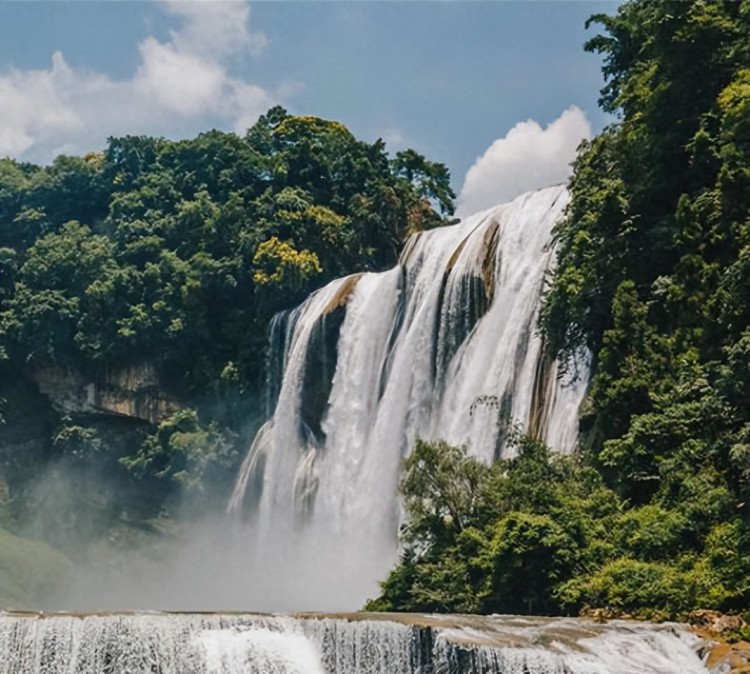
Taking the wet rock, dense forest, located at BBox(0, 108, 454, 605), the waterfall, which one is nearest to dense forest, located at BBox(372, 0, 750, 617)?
the wet rock

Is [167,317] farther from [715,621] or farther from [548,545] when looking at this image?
[715,621]

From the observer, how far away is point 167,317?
135ft

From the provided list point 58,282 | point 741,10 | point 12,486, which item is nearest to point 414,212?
point 58,282

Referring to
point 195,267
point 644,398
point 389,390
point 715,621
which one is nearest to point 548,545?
point 715,621

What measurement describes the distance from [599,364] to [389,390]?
940 centimetres

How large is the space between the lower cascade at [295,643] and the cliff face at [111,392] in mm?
26778

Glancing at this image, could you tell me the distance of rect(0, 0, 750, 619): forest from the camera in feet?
55.6

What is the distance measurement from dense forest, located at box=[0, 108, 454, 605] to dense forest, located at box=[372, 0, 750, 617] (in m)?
16.9

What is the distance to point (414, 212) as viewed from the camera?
137 ft

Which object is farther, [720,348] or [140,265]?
[140,265]

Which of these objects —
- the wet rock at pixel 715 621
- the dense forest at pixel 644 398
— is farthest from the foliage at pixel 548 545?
the wet rock at pixel 715 621

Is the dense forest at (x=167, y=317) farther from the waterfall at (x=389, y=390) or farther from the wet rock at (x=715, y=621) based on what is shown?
the wet rock at (x=715, y=621)

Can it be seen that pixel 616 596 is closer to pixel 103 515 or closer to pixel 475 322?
pixel 475 322

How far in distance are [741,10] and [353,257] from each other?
20854 mm
